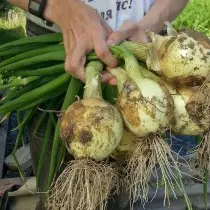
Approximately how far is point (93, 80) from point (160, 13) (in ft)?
1.92

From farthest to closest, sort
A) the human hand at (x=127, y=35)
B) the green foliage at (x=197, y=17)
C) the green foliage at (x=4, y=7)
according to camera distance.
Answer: the green foliage at (x=4, y=7) < the green foliage at (x=197, y=17) < the human hand at (x=127, y=35)

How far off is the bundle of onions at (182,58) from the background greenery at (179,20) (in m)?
3.55

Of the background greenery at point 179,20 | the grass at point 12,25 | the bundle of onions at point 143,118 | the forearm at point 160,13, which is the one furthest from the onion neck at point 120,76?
the grass at point 12,25

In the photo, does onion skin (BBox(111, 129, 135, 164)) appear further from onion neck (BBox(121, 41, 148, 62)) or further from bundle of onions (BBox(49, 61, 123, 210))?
onion neck (BBox(121, 41, 148, 62))

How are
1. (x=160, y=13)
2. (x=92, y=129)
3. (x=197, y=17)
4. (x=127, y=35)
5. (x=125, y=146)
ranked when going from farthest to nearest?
(x=197, y=17), (x=160, y=13), (x=127, y=35), (x=125, y=146), (x=92, y=129)

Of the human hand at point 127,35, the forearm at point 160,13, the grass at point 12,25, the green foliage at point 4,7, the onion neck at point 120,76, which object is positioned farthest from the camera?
the green foliage at point 4,7

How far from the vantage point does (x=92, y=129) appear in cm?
142

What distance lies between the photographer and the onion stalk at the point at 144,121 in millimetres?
1430

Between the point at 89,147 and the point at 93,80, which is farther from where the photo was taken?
the point at 93,80

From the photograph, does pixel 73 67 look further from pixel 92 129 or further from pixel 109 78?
pixel 92 129

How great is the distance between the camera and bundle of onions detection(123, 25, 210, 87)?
1.46 metres

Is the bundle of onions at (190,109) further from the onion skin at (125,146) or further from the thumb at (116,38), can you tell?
the thumb at (116,38)

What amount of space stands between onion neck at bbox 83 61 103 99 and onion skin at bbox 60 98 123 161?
0.28 feet

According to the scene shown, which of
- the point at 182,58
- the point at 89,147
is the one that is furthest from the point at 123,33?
the point at 89,147
